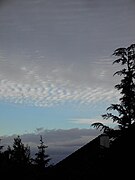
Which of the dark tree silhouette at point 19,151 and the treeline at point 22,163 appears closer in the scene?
the treeline at point 22,163

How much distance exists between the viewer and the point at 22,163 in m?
27.9

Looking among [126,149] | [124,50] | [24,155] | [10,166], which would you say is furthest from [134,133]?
[24,155]

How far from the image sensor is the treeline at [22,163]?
22.8 metres

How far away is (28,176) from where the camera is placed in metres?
24.4

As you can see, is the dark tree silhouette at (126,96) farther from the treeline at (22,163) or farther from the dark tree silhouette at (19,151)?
the dark tree silhouette at (19,151)

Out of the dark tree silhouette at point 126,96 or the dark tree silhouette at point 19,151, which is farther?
the dark tree silhouette at point 19,151

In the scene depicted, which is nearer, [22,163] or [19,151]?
[22,163]

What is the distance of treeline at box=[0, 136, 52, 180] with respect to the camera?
74.9 ft

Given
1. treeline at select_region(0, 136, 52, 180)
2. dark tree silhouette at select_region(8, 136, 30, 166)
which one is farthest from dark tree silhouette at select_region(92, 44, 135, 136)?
dark tree silhouette at select_region(8, 136, 30, 166)

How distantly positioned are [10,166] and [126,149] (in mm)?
12140

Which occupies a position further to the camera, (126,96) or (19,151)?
(19,151)

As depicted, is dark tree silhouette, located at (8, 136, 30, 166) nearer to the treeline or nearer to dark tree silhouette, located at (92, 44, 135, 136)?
the treeline

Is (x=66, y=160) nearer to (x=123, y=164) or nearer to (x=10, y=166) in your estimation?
(x=10, y=166)

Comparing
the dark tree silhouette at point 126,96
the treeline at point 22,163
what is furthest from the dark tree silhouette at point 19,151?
the dark tree silhouette at point 126,96
